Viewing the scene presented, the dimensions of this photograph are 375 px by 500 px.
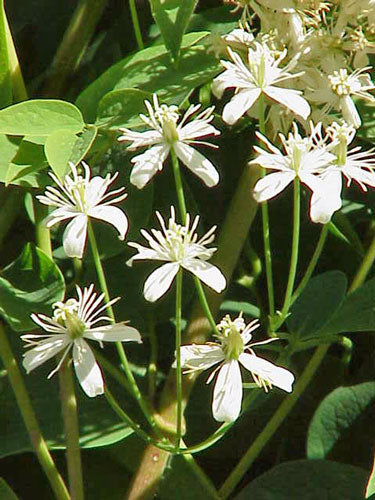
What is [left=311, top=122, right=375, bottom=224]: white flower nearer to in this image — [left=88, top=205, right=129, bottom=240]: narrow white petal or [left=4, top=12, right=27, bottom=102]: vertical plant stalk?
[left=88, top=205, right=129, bottom=240]: narrow white petal

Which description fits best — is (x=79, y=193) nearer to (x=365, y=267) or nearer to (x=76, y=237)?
(x=76, y=237)

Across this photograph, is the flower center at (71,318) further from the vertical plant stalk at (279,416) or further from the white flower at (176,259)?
the vertical plant stalk at (279,416)

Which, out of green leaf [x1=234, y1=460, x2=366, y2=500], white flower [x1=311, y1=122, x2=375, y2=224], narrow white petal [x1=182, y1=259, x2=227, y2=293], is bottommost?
green leaf [x1=234, y1=460, x2=366, y2=500]

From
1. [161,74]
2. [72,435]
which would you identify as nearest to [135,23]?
[161,74]

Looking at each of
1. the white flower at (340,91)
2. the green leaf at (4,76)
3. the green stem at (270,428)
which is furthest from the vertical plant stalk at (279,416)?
the green leaf at (4,76)

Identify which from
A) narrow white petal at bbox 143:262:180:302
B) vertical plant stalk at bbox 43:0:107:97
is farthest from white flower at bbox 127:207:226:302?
vertical plant stalk at bbox 43:0:107:97

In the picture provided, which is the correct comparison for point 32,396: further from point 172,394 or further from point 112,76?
point 112,76

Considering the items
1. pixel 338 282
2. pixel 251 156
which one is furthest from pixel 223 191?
pixel 338 282
